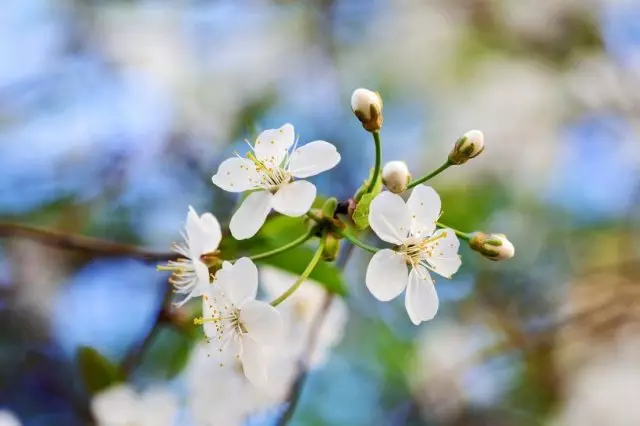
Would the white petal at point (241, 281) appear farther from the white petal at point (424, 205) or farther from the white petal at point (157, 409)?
the white petal at point (157, 409)

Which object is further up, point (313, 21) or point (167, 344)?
point (313, 21)

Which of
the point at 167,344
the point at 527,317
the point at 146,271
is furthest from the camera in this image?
the point at 527,317

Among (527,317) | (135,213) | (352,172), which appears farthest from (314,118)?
(527,317)

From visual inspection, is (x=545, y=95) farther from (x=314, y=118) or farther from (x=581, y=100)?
(x=314, y=118)

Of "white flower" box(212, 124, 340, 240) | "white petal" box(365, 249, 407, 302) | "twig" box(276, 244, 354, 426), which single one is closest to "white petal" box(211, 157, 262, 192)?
"white flower" box(212, 124, 340, 240)

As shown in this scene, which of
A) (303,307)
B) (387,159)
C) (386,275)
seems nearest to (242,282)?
(386,275)

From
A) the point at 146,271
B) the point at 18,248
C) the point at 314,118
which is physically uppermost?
the point at 314,118

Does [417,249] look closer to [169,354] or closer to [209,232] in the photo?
[209,232]
